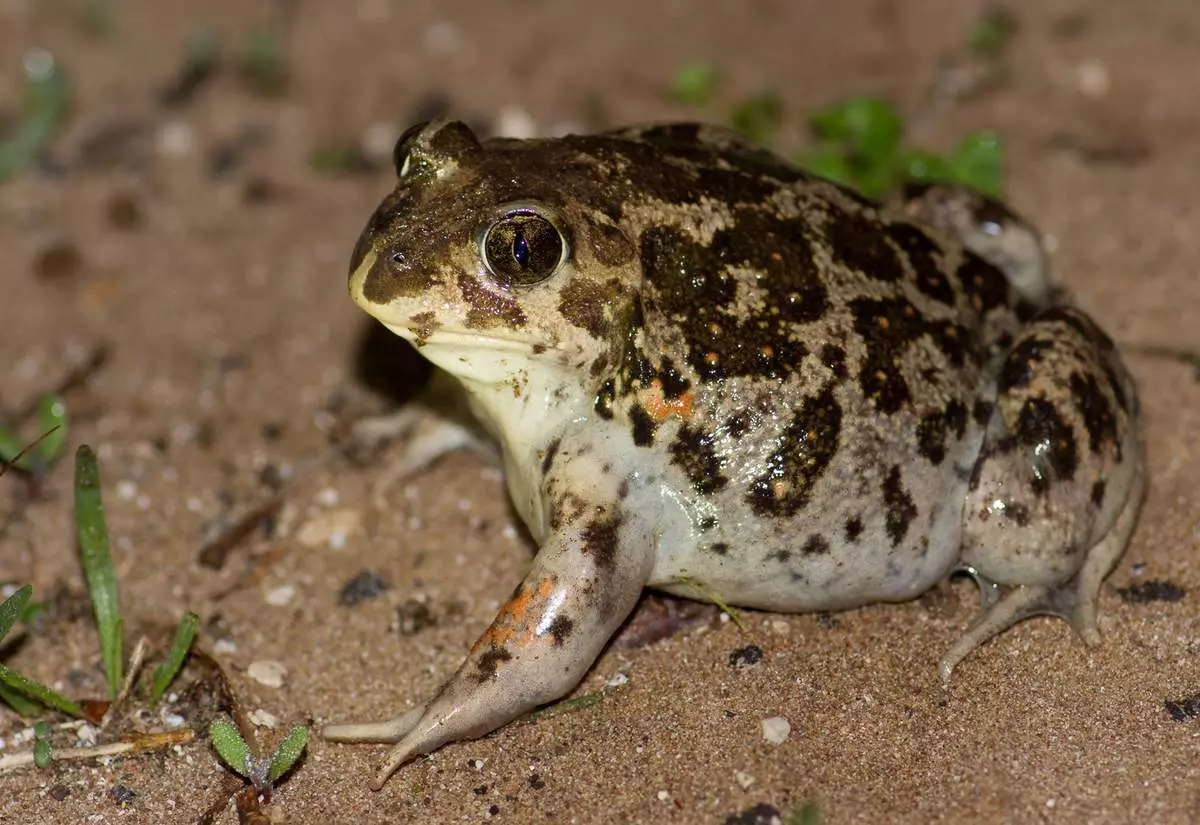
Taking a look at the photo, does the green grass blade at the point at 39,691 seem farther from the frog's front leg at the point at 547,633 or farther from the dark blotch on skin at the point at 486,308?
the dark blotch on skin at the point at 486,308

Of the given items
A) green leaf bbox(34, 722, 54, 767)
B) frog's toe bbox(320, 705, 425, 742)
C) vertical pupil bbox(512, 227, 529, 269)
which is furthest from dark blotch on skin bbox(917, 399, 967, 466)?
green leaf bbox(34, 722, 54, 767)

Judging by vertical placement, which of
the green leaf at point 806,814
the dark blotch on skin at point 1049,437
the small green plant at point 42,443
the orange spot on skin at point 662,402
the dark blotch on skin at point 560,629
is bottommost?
the small green plant at point 42,443

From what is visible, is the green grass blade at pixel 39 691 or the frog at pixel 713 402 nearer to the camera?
the frog at pixel 713 402

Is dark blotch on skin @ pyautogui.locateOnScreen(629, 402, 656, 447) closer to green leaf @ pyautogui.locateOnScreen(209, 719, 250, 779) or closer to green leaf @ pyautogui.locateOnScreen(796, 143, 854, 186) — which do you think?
green leaf @ pyautogui.locateOnScreen(209, 719, 250, 779)

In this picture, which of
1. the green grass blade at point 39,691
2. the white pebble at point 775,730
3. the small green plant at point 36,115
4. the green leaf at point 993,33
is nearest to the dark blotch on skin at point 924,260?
the white pebble at point 775,730

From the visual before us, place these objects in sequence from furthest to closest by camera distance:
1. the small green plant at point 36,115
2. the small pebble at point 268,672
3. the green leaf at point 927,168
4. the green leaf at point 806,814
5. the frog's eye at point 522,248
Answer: the small green plant at point 36,115 < the green leaf at point 927,168 < the small pebble at point 268,672 < the frog's eye at point 522,248 < the green leaf at point 806,814

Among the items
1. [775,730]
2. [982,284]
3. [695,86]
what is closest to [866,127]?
[695,86]
